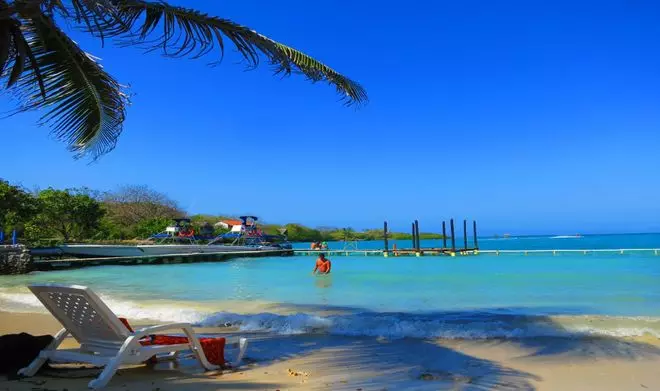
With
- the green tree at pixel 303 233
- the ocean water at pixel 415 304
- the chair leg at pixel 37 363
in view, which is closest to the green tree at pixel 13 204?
the ocean water at pixel 415 304

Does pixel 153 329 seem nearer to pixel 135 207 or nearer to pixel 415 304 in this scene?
pixel 415 304

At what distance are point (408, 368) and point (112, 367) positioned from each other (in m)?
2.37

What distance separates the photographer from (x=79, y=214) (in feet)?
113

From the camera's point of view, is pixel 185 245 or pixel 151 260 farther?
pixel 185 245

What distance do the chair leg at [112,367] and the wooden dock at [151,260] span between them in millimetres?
21900

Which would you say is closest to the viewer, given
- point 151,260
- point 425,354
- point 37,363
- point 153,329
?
point 153,329

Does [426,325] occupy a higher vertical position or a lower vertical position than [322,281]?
lower

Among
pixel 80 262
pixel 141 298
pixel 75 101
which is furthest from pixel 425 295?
pixel 80 262

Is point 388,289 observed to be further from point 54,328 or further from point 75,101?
point 75,101

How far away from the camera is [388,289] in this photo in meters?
13.7

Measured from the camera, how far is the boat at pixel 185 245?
28672 millimetres

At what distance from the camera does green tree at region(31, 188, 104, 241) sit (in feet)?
107

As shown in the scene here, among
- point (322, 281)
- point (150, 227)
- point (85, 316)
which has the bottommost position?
point (322, 281)

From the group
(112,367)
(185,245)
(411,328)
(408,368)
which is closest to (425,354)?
(408,368)
